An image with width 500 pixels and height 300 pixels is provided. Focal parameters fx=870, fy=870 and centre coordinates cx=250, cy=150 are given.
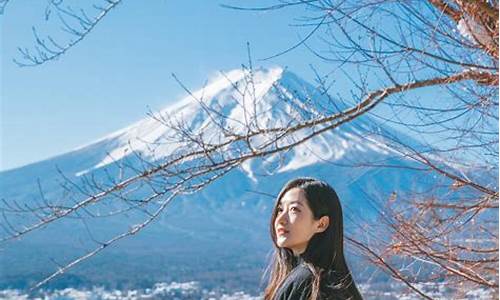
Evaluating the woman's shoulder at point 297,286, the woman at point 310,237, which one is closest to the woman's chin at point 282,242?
the woman at point 310,237

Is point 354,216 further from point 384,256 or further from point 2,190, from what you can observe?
point 2,190

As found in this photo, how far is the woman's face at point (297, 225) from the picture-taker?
228cm

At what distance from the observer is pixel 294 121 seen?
343 centimetres

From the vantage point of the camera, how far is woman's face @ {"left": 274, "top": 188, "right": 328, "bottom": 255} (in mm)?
2281

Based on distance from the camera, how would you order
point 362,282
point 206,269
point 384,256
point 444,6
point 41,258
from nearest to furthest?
1. point 444,6
2. point 384,256
3. point 362,282
4. point 41,258
5. point 206,269

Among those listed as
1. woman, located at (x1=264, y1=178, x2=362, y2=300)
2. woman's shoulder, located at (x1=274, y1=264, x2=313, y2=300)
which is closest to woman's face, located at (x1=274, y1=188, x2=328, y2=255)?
woman, located at (x1=264, y1=178, x2=362, y2=300)

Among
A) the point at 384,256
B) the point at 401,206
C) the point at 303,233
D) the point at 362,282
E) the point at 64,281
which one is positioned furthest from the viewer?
the point at 64,281

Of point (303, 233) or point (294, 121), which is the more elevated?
point (294, 121)

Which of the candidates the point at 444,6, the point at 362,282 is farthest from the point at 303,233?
the point at 362,282

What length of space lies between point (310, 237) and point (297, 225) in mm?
48

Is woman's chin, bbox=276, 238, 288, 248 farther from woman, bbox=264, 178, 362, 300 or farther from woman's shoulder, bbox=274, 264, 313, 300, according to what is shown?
woman's shoulder, bbox=274, 264, 313, 300

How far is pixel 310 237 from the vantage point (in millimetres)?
2289

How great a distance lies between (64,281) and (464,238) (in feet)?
183

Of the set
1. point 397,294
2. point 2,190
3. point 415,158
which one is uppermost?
point 2,190
